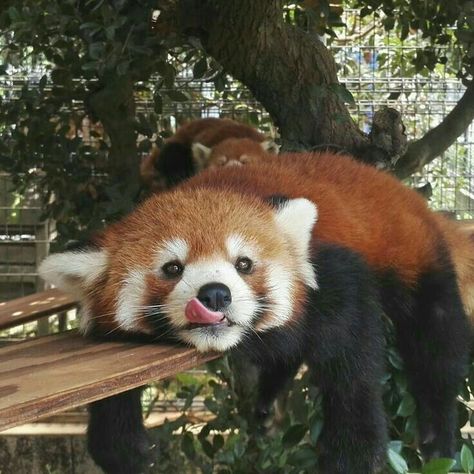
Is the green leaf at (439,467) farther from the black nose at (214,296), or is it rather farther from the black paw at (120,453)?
the black paw at (120,453)

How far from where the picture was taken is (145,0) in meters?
2.58

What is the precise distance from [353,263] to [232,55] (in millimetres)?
1112

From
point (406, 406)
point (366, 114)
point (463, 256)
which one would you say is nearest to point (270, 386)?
point (406, 406)

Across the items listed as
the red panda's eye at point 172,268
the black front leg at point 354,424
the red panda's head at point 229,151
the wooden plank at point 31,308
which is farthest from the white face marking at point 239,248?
the red panda's head at point 229,151

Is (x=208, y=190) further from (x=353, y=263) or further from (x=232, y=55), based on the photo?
(x=232, y=55)

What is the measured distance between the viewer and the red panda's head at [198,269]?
170 cm

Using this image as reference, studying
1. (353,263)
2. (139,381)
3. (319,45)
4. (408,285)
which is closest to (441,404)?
(408,285)

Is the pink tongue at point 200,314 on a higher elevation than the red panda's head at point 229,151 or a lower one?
higher

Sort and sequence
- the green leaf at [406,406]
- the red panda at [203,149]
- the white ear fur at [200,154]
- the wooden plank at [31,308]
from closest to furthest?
1. the green leaf at [406,406]
2. the wooden plank at [31,308]
3. the red panda at [203,149]
4. the white ear fur at [200,154]

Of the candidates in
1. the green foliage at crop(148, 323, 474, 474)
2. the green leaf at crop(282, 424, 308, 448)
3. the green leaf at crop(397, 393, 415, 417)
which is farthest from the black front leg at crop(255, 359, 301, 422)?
the green leaf at crop(397, 393, 415, 417)

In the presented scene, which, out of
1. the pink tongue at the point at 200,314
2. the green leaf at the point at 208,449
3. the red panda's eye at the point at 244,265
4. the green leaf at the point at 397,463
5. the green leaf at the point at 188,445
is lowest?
the green leaf at the point at 188,445

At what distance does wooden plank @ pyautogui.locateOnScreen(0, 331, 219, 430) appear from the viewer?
1310 mm

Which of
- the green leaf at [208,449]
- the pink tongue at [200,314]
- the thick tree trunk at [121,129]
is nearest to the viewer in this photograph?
the pink tongue at [200,314]

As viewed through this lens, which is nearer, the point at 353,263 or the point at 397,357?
the point at 353,263
